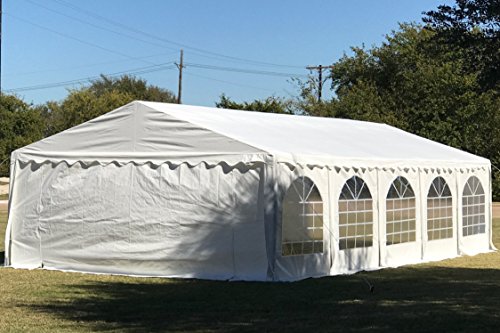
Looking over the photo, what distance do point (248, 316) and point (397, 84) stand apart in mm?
36862

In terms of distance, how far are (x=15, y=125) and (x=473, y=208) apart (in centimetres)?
3694

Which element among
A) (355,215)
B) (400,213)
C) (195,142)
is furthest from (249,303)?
(400,213)

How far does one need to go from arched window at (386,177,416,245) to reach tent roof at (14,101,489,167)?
0.46 meters

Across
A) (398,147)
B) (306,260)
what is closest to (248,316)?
(306,260)

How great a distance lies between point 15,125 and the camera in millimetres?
51031

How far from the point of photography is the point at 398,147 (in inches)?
690

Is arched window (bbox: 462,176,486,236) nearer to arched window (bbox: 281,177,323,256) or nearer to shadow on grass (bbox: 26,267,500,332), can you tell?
shadow on grass (bbox: 26,267,500,332)

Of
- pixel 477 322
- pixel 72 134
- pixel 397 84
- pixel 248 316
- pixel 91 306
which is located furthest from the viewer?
pixel 397 84

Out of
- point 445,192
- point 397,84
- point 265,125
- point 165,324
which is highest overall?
point 397,84

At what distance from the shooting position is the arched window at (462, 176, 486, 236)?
1891cm

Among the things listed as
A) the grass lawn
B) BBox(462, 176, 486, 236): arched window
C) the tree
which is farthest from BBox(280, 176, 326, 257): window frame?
BBox(462, 176, 486, 236): arched window

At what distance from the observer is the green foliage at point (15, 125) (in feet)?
163

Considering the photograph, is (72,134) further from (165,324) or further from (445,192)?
(445,192)

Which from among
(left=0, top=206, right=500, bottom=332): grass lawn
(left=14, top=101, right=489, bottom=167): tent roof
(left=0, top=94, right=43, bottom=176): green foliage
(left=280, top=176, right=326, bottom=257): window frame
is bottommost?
(left=0, top=206, right=500, bottom=332): grass lawn
